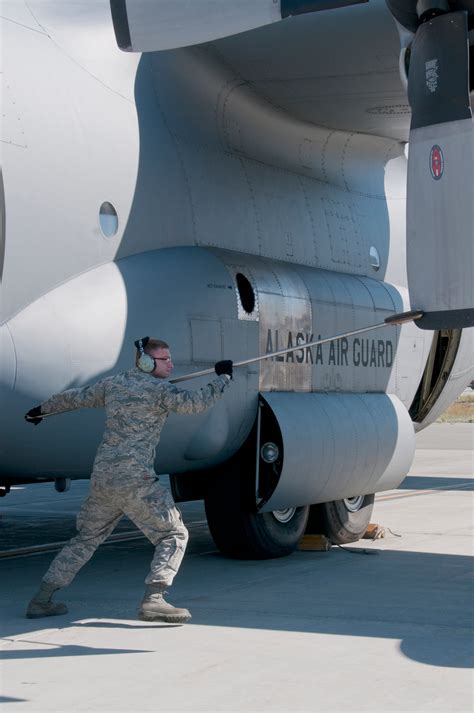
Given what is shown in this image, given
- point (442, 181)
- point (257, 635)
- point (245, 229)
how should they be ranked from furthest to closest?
point (245, 229), point (442, 181), point (257, 635)

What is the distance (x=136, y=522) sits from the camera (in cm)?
750

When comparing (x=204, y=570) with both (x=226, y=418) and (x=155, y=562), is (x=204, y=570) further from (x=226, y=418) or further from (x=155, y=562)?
(x=155, y=562)

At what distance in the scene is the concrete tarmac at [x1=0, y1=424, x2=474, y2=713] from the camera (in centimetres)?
582

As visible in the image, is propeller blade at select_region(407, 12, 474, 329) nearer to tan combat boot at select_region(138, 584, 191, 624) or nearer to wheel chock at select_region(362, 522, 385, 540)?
tan combat boot at select_region(138, 584, 191, 624)

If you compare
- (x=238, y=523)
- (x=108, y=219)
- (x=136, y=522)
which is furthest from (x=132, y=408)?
(x=238, y=523)

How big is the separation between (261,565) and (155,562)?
2.77 metres

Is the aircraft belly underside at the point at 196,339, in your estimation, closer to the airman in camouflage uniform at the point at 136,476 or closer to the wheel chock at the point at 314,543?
the airman in camouflage uniform at the point at 136,476

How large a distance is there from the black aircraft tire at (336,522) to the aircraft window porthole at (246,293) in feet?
7.30

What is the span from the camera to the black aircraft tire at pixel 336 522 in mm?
11141

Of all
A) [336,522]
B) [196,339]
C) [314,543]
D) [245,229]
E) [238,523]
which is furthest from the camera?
[336,522]

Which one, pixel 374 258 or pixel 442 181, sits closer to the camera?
pixel 442 181

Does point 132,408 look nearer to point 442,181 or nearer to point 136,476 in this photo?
point 136,476

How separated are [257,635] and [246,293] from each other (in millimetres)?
3577

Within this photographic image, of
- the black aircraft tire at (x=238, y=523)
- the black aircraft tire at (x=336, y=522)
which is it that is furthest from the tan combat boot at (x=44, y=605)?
the black aircraft tire at (x=336, y=522)
